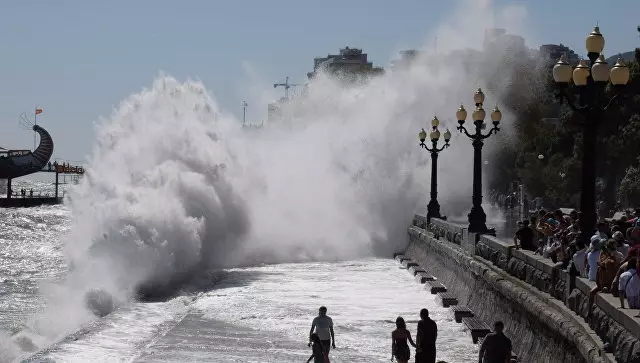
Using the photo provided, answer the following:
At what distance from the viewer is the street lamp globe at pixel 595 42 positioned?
13922mm

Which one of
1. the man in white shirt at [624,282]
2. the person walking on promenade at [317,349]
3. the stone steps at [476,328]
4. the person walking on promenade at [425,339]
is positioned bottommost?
the stone steps at [476,328]

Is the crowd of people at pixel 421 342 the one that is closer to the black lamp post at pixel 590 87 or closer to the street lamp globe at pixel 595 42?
the black lamp post at pixel 590 87

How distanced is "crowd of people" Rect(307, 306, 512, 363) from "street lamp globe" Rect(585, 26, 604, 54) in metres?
4.16

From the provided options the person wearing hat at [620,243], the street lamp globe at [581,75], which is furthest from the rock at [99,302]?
the person wearing hat at [620,243]

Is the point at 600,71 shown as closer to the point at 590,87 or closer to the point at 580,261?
the point at 590,87

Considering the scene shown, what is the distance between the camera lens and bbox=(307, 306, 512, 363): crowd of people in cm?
1166

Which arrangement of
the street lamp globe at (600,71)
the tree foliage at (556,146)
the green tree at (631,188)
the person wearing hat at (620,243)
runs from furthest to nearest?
the tree foliage at (556,146), the green tree at (631,188), the street lamp globe at (600,71), the person wearing hat at (620,243)

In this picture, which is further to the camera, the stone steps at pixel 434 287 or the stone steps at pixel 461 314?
the stone steps at pixel 434 287

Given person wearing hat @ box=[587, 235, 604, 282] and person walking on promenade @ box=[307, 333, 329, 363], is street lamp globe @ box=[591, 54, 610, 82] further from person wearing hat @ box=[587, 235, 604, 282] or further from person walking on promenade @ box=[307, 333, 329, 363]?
person walking on promenade @ box=[307, 333, 329, 363]

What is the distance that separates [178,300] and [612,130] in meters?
37.3

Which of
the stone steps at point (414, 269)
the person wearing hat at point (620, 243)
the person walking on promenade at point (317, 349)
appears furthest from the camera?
the stone steps at point (414, 269)

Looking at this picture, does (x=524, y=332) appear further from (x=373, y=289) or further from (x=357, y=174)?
(x=357, y=174)

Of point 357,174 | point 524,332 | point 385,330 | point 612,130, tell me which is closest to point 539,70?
point 612,130

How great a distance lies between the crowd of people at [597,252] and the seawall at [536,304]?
7.7 inches
